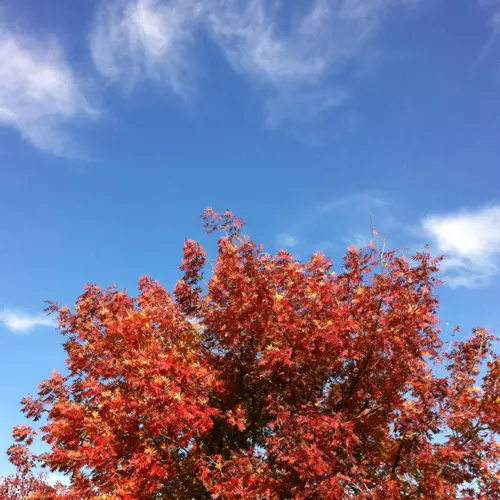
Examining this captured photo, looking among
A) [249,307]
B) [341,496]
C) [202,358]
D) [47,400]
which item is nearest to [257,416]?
[202,358]

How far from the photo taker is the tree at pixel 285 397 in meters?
7.73

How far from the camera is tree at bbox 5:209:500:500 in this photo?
Result: 7727 millimetres

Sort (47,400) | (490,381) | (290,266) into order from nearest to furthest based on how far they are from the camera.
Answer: (490,381)
(290,266)
(47,400)

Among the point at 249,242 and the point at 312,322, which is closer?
the point at 312,322

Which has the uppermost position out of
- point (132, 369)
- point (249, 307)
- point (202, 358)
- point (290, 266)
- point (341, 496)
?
point (290, 266)

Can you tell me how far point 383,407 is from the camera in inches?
354

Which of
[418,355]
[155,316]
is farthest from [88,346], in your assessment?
[418,355]

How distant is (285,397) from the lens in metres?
9.72

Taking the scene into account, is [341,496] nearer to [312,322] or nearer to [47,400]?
[312,322]

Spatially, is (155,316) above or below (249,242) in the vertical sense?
below

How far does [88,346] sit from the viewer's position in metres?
11.1

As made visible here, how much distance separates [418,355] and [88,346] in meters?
7.60

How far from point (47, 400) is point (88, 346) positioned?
288 centimetres

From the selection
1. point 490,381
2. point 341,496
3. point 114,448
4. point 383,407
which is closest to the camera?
point 341,496
